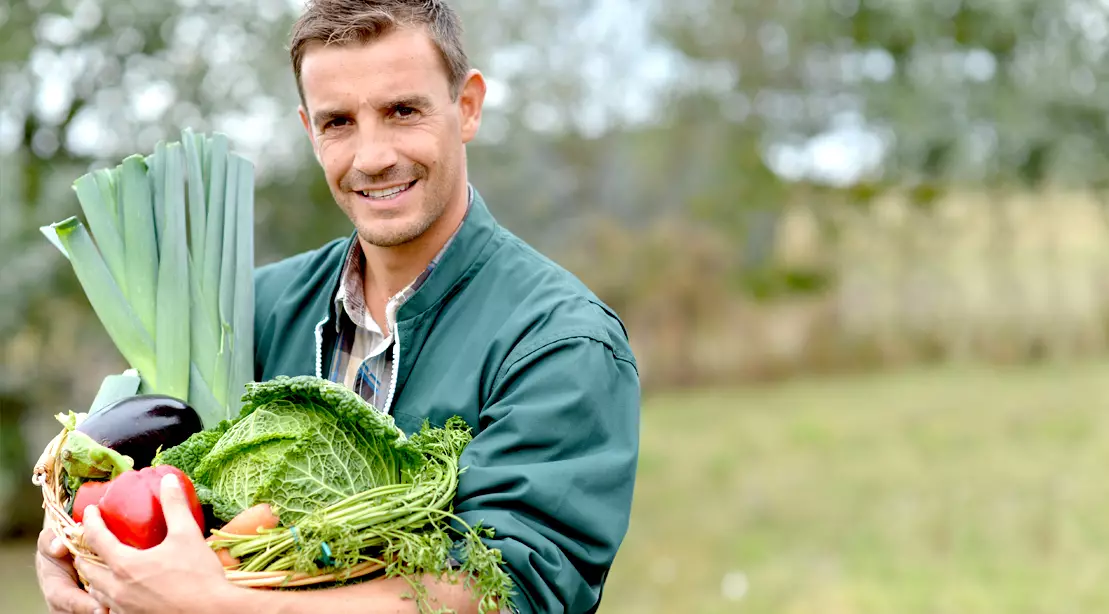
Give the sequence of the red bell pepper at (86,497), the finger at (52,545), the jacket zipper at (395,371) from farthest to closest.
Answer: the jacket zipper at (395,371) < the finger at (52,545) < the red bell pepper at (86,497)

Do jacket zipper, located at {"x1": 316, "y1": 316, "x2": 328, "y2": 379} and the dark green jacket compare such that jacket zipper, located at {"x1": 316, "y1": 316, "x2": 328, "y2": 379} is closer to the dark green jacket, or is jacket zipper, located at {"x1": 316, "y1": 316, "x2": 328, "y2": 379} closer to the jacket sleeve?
the dark green jacket

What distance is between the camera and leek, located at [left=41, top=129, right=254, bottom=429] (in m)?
2.85

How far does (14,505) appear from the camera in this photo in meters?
9.46

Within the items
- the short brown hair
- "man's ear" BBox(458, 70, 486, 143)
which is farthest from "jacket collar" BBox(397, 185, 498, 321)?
the short brown hair

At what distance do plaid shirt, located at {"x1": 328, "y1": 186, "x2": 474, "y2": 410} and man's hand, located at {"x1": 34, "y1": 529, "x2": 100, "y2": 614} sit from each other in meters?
0.78

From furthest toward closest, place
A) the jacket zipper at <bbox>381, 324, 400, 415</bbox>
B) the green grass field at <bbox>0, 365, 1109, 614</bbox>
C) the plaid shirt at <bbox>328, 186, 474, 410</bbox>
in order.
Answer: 1. the green grass field at <bbox>0, 365, 1109, 614</bbox>
2. the plaid shirt at <bbox>328, 186, 474, 410</bbox>
3. the jacket zipper at <bbox>381, 324, 400, 415</bbox>

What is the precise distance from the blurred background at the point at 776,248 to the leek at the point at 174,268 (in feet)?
16.2

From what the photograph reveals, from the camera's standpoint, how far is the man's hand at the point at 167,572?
1.98 meters

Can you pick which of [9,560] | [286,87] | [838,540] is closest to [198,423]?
[286,87]

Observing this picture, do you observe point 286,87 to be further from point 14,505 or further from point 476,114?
point 476,114

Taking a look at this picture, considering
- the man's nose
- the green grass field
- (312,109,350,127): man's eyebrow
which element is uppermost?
(312,109,350,127): man's eyebrow

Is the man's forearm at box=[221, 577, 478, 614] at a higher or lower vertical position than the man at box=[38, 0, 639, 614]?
lower

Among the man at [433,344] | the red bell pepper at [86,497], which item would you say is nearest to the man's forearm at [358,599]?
the man at [433,344]

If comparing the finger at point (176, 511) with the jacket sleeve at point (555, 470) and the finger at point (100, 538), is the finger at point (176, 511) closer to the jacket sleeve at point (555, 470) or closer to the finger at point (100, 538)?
the finger at point (100, 538)
